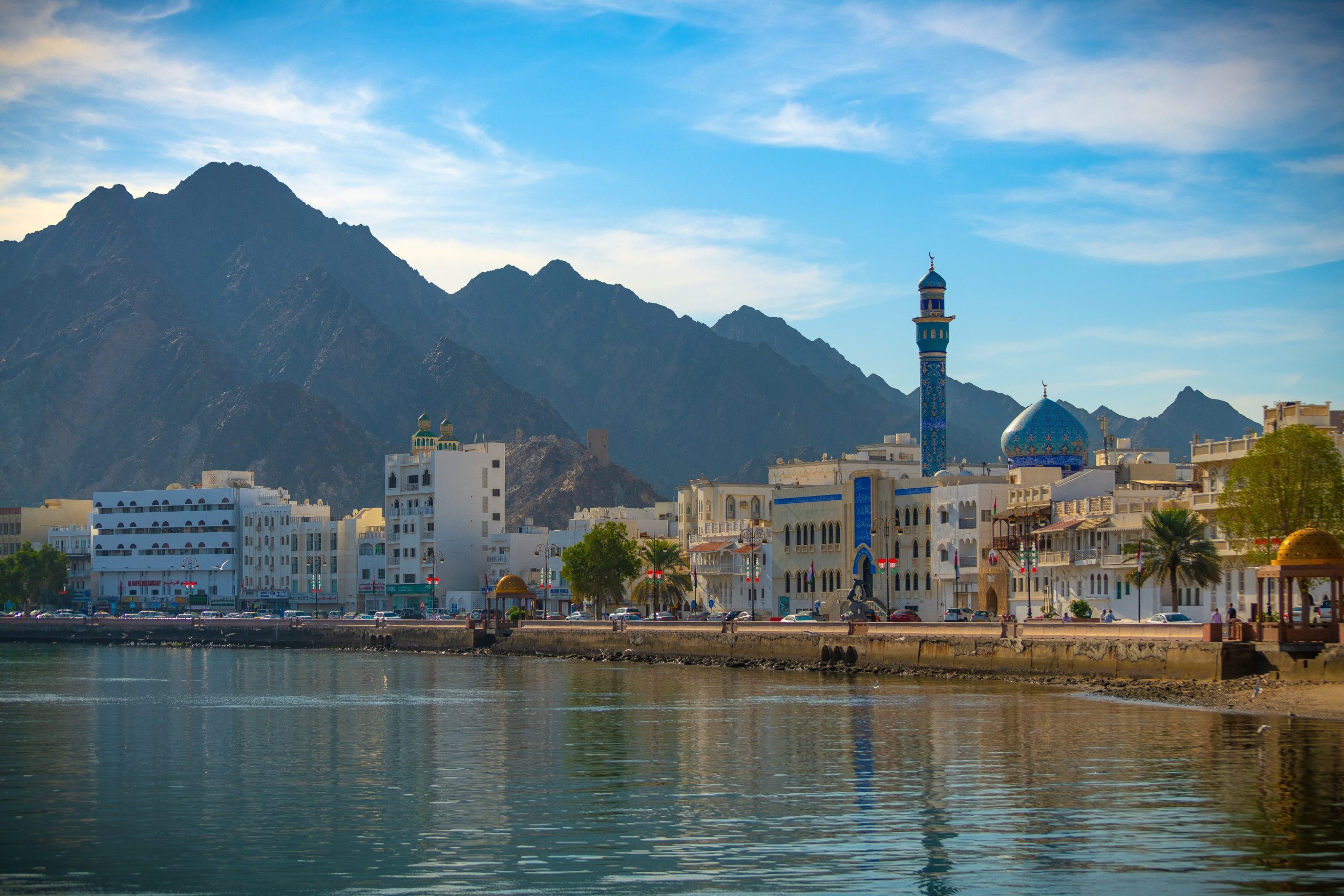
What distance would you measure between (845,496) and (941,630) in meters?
35.3

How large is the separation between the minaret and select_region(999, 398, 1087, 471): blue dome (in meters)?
17.3

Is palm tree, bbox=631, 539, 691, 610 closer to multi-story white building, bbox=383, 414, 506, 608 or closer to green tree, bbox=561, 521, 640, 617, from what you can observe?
green tree, bbox=561, 521, 640, 617

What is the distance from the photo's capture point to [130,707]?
226 feet

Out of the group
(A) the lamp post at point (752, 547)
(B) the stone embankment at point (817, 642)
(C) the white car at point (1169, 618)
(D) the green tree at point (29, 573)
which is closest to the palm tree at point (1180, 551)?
(C) the white car at point (1169, 618)

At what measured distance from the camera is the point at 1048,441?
115 metres

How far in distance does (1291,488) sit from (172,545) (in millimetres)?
147185

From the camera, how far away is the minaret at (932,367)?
443 ft

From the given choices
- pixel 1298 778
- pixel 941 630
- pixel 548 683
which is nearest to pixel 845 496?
pixel 941 630

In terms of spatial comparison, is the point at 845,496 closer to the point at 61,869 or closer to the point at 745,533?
the point at 745,533

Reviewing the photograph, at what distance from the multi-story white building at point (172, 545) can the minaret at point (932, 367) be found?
281 feet

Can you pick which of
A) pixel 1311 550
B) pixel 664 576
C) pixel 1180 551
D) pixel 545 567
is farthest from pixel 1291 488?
pixel 545 567

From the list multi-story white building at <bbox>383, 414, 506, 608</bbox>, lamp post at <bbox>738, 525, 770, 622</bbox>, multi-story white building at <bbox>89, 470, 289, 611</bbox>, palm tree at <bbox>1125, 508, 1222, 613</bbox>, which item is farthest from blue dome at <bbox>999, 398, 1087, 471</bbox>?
multi-story white building at <bbox>89, 470, 289, 611</bbox>

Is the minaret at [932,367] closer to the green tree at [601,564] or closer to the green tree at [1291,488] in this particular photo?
the green tree at [601,564]

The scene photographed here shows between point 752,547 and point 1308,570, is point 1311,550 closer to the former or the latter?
point 1308,570
